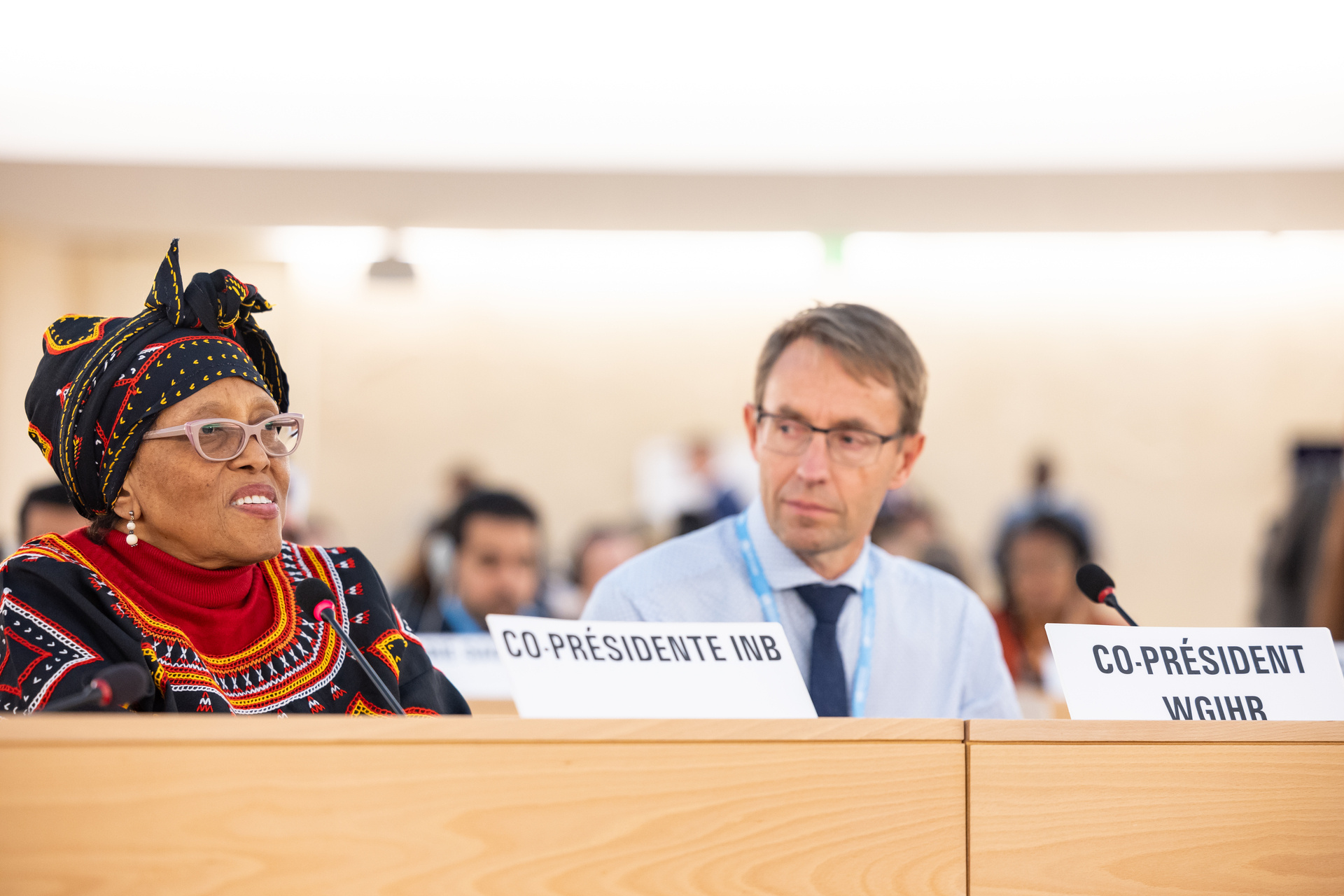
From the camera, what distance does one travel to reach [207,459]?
154 centimetres

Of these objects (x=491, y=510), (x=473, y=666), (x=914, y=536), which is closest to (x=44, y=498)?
(x=491, y=510)

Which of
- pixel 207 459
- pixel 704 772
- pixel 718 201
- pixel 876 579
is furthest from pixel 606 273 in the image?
pixel 704 772

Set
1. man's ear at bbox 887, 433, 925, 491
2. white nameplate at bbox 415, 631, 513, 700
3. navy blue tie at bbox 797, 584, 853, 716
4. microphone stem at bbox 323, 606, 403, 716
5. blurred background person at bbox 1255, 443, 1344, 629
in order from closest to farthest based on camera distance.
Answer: microphone stem at bbox 323, 606, 403, 716 → navy blue tie at bbox 797, 584, 853, 716 → man's ear at bbox 887, 433, 925, 491 → white nameplate at bbox 415, 631, 513, 700 → blurred background person at bbox 1255, 443, 1344, 629

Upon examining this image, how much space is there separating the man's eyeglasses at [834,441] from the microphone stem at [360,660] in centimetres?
67

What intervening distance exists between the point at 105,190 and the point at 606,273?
2.87 metres

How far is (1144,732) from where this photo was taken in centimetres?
114

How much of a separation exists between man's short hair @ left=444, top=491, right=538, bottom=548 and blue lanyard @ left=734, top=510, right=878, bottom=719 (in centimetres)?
200

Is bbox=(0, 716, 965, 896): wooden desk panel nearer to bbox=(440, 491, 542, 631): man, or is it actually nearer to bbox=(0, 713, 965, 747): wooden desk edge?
bbox=(0, 713, 965, 747): wooden desk edge

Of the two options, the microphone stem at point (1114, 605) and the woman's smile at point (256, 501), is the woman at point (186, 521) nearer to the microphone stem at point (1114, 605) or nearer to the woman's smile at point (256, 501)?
the woman's smile at point (256, 501)

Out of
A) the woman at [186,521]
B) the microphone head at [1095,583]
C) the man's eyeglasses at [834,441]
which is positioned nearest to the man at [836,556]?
the man's eyeglasses at [834,441]

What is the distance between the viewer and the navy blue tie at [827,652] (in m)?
1.86

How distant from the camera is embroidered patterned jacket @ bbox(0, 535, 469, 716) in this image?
136cm

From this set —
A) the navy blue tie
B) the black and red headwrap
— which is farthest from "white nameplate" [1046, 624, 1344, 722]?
the black and red headwrap

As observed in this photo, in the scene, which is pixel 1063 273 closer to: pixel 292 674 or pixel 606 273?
pixel 606 273
